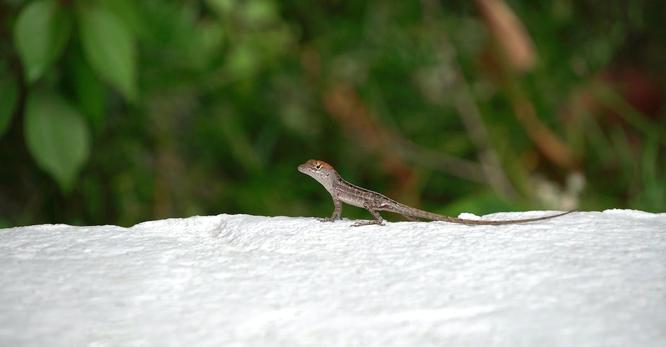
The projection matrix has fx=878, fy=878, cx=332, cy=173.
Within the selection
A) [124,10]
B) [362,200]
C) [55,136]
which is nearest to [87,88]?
[55,136]

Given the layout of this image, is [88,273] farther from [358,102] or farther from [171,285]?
[358,102]

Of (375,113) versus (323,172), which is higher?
(375,113)

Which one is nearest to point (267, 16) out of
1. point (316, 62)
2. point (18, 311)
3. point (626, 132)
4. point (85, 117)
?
point (316, 62)

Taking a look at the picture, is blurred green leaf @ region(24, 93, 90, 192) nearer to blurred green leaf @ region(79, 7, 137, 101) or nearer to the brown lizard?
blurred green leaf @ region(79, 7, 137, 101)

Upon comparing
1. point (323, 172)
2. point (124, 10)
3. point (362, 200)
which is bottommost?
point (362, 200)

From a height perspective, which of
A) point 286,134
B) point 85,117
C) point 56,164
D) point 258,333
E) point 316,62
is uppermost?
point 316,62

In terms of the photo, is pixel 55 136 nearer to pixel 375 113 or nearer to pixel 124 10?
pixel 124 10
